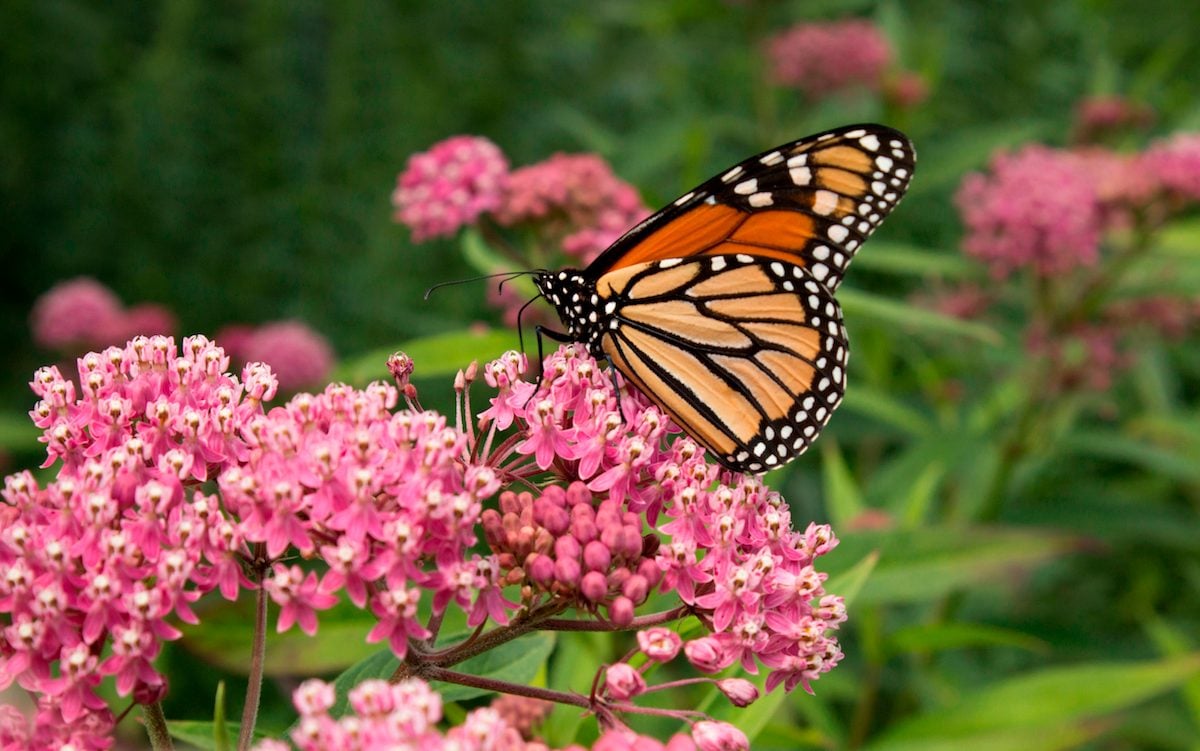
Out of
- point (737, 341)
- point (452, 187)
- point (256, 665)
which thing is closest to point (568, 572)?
point (256, 665)

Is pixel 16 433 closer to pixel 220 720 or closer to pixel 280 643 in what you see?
pixel 280 643

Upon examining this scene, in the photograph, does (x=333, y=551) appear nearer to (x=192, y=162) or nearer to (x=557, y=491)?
(x=557, y=491)

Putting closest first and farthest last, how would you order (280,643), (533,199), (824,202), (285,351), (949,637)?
(280,643)
(824,202)
(949,637)
(533,199)
(285,351)

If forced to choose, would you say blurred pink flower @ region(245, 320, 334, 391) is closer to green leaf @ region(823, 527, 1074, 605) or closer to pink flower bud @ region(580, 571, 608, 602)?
green leaf @ region(823, 527, 1074, 605)

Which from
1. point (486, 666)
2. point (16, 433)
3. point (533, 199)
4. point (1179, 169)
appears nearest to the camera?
point (486, 666)

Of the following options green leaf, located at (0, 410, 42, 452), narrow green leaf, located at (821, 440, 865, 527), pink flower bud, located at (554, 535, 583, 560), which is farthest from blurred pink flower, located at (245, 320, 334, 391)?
pink flower bud, located at (554, 535, 583, 560)

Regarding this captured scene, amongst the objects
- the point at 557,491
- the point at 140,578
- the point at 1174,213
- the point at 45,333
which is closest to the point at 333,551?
the point at 140,578
